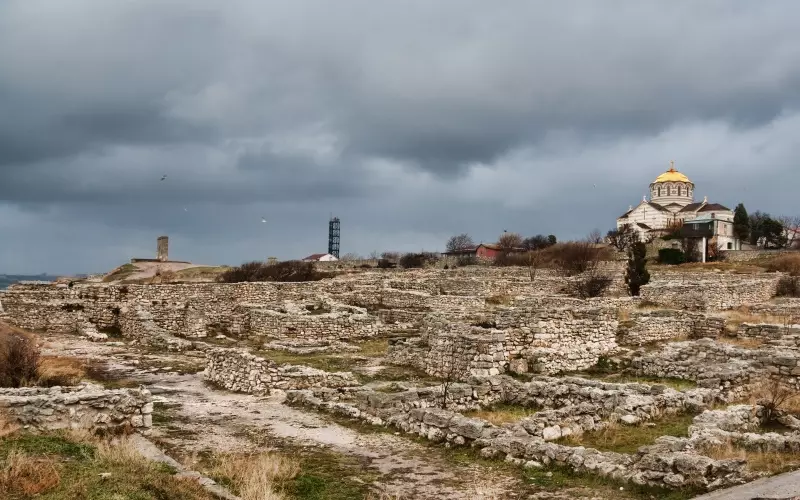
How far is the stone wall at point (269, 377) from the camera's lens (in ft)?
52.6

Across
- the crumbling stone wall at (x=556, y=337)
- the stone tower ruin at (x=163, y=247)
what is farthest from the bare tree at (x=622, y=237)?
the crumbling stone wall at (x=556, y=337)

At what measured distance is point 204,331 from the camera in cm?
2733

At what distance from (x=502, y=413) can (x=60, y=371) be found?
10579mm

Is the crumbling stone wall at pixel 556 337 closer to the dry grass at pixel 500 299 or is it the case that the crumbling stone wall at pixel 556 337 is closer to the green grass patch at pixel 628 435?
the green grass patch at pixel 628 435

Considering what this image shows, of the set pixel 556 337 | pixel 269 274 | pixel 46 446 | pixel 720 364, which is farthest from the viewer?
pixel 269 274

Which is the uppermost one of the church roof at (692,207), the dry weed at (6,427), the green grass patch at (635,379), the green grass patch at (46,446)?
the church roof at (692,207)

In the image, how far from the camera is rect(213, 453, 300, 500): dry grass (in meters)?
8.56

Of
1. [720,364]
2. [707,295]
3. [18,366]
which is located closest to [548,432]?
[720,364]

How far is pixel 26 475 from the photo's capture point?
780 centimetres

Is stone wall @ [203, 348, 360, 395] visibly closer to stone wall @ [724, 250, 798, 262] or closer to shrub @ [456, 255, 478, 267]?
shrub @ [456, 255, 478, 267]

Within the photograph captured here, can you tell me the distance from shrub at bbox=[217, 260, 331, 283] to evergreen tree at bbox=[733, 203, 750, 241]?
235 feet

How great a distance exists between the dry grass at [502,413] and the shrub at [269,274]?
3417cm

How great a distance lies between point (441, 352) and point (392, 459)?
6731 mm

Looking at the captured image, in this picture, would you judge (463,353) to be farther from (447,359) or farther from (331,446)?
(331,446)
